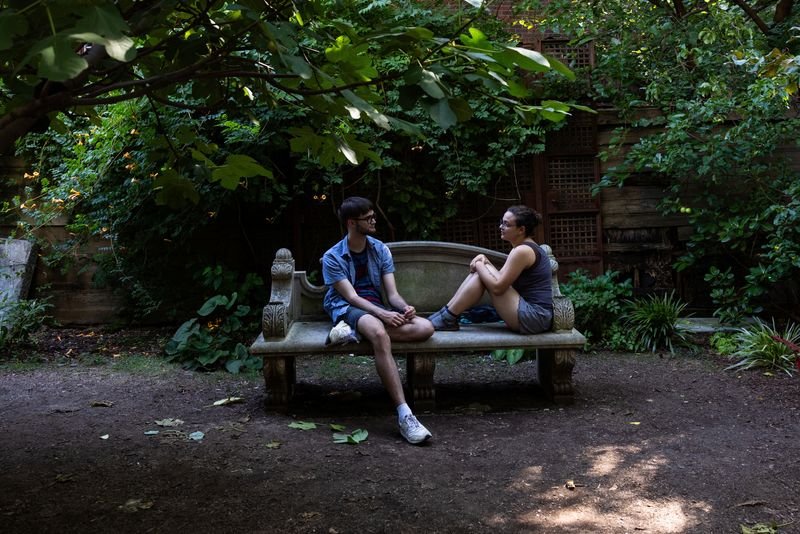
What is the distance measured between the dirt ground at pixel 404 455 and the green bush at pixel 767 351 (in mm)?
192

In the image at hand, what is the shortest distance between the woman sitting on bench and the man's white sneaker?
1099mm

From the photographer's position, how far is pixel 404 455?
4.27 meters

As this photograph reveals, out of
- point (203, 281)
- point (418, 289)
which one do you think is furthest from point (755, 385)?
point (203, 281)

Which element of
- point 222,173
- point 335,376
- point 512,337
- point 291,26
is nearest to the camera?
point 291,26

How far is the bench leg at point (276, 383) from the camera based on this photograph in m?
5.16

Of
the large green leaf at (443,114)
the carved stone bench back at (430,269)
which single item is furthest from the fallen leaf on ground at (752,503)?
the carved stone bench back at (430,269)

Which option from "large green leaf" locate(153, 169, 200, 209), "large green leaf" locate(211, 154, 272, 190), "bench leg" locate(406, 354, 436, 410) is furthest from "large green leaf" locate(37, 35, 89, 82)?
"bench leg" locate(406, 354, 436, 410)

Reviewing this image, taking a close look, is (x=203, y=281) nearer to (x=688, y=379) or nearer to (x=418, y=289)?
(x=418, y=289)

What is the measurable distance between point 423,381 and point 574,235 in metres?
3.35

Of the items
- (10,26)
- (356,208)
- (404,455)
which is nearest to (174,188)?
(10,26)

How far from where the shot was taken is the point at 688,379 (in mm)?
6094

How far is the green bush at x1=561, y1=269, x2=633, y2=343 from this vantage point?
7258 mm

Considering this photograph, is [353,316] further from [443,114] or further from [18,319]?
[18,319]

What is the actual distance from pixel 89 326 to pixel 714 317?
6.82 m
